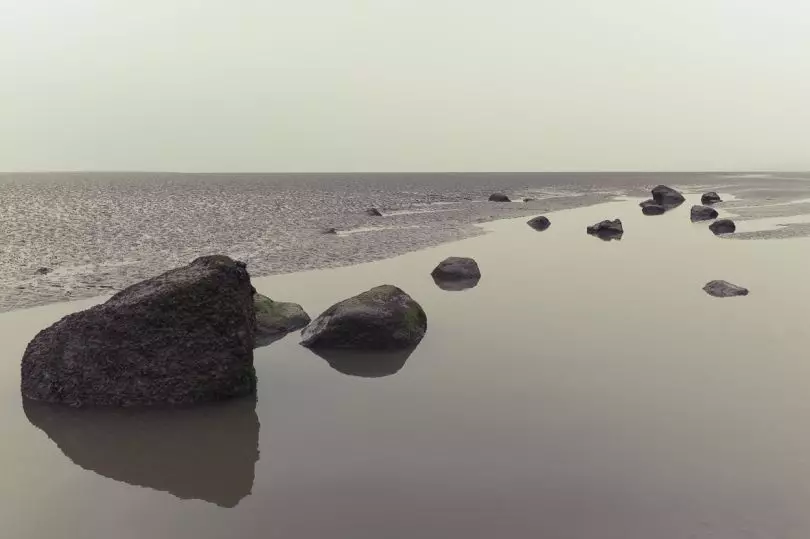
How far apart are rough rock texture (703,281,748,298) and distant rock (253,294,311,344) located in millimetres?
9664

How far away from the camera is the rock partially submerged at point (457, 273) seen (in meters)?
16.0

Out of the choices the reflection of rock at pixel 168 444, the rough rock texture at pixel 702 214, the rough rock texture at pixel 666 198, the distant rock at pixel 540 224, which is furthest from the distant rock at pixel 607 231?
the rough rock texture at pixel 666 198

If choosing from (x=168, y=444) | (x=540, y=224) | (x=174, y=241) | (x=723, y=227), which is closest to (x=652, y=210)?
(x=540, y=224)

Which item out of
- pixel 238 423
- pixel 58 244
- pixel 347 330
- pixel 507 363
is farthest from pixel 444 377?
pixel 58 244

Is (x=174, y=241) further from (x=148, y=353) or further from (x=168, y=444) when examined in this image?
(x=168, y=444)

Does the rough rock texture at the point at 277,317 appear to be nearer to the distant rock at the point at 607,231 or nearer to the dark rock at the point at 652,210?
the distant rock at the point at 607,231

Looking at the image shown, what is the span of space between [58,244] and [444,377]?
2400 cm

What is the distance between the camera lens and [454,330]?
11.3 metres

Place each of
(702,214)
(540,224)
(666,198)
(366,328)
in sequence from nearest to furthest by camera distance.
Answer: (366,328), (540,224), (702,214), (666,198)

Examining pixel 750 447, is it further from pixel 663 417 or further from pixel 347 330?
pixel 347 330

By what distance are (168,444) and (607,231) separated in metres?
23.9

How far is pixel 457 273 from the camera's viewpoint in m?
16.3

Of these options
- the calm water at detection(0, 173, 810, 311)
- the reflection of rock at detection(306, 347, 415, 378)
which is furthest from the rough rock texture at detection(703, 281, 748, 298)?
the calm water at detection(0, 173, 810, 311)

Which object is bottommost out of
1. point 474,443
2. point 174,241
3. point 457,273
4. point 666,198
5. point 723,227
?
point 174,241
